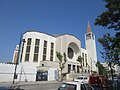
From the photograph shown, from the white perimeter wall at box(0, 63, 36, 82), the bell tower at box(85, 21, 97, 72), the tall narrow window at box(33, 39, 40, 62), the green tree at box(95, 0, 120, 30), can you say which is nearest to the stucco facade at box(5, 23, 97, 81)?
the tall narrow window at box(33, 39, 40, 62)

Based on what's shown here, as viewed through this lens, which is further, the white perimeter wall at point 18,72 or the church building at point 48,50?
the church building at point 48,50

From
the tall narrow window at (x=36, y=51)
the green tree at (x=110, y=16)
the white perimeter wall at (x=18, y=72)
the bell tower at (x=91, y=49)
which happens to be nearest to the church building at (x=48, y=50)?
the tall narrow window at (x=36, y=51)

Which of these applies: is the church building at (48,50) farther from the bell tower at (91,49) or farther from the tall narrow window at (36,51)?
the bell tower at (91,49)

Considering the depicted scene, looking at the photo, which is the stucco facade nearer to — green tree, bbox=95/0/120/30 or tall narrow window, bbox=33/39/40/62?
tall narrow window, bbox=33/39/40/62

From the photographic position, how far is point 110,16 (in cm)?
984

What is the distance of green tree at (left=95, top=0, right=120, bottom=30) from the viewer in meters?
9.16

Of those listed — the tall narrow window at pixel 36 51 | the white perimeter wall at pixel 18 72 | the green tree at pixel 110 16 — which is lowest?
the white perimeter wall at pixel 18 72

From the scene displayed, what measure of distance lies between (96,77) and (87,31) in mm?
74384

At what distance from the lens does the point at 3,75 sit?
27141 millimetres

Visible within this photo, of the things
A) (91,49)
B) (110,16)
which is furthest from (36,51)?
(110,16)

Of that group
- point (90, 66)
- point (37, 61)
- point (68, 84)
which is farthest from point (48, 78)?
point (90, 66)

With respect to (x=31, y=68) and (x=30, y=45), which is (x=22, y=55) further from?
(x=31, y=68)

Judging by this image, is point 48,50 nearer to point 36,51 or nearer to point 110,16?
point 36,51

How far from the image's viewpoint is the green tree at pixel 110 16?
9.16 metres
